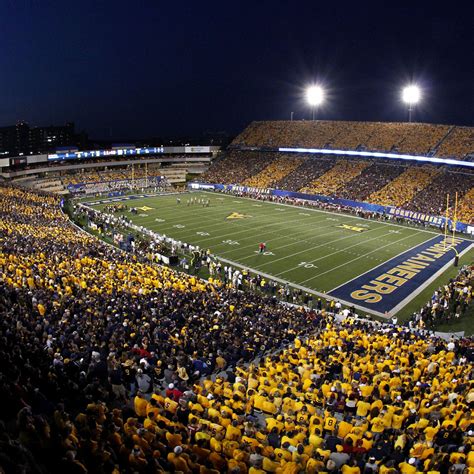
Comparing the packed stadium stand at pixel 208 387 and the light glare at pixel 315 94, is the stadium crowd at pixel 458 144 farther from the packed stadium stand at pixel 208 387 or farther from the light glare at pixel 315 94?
the packed stadium stand at pixel 208 387

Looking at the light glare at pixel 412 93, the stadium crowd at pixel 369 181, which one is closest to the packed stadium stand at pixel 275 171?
the stadium crowd at pixel 369 181

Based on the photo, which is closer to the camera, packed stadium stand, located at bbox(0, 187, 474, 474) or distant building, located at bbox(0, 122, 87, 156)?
packed stadium stand, located at bbox(0, 187, 474, 474)

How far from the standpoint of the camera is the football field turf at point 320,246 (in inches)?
932

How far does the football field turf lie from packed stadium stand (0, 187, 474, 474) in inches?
296

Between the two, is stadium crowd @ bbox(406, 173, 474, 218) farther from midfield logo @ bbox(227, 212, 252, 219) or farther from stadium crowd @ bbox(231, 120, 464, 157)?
midfield logo @ bbox(227, 212, 252, 219)

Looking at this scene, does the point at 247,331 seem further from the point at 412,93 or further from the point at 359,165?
the point at 412,93

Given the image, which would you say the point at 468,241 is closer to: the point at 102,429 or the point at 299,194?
the point at 299,194

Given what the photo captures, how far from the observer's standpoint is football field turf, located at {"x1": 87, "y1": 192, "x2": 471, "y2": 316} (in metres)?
23.7

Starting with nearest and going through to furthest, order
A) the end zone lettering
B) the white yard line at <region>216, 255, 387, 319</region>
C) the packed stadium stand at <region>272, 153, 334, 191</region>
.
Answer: the white yard line at <region>216, 255, 387, 319</region>, the end zone lettering, the packed stadium stand at <region>272, 153, 334, 191</region>

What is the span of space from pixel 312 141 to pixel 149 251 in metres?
41.3

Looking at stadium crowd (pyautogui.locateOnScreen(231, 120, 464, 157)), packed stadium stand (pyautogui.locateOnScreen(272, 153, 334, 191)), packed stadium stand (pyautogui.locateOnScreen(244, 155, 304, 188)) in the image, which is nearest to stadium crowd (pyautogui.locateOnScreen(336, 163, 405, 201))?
stadium crowd (pyautogui.locateOnScreen(231, 120, 464, 157))

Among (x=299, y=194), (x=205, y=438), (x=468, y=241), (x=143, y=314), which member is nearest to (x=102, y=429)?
(x=205, y=438)

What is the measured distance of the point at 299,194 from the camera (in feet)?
173

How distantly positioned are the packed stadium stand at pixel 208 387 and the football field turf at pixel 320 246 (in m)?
7.52
